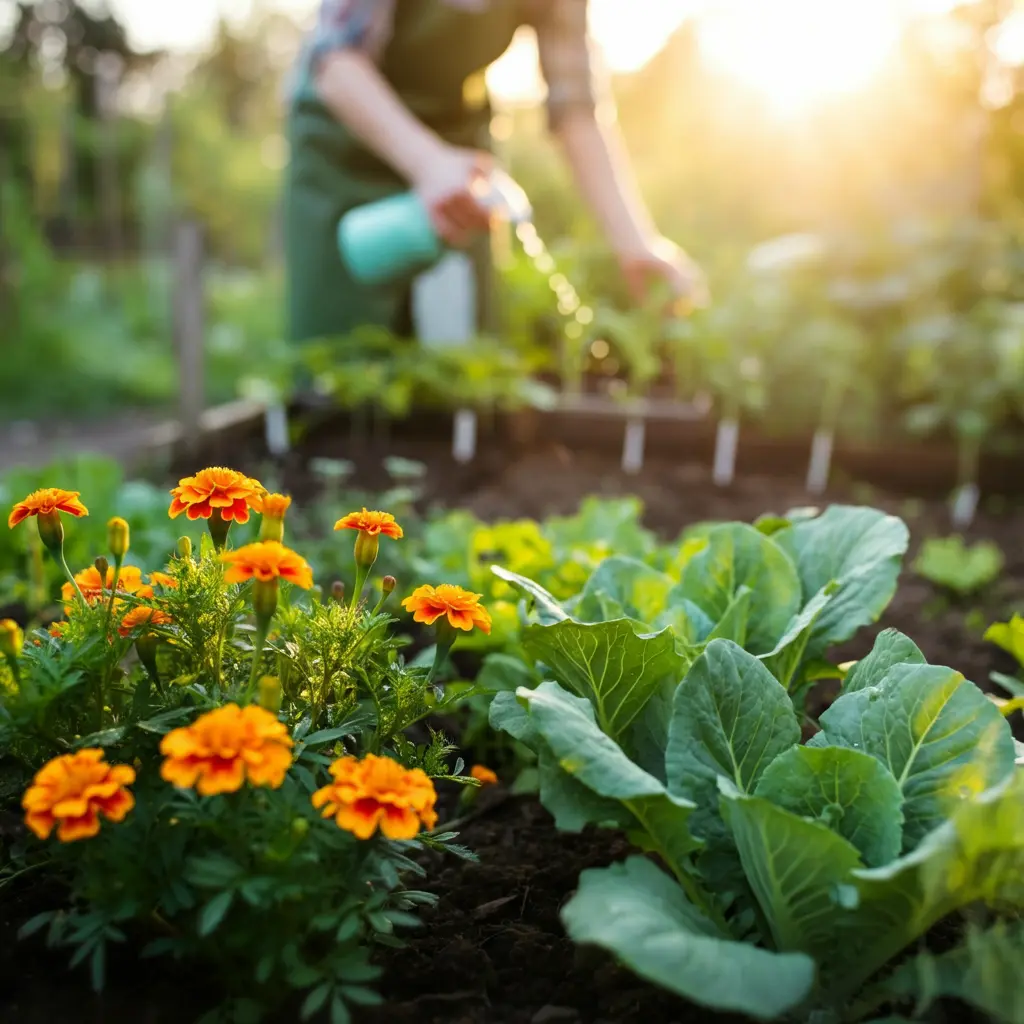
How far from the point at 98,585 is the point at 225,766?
1.45ft

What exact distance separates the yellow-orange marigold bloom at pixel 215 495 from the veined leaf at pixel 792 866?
60cm

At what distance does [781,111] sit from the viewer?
6387 millimetres

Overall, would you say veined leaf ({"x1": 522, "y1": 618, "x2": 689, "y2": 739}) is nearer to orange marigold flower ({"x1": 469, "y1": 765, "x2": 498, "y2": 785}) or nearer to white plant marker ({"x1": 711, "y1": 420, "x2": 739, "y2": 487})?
orange marigold flower ({"x1": 469, "y1": 765, "x2": 498, "y2": 785})

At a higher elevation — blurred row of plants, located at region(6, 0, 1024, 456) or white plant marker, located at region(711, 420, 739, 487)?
blurred row of plants, located at region(6, 0, 1024, 456)

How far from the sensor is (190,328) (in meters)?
3.53

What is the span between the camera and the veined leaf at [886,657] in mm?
1221


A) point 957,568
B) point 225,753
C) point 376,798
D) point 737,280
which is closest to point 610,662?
point 376,798

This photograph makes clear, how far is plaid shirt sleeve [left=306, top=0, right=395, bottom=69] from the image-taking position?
2.79 meters

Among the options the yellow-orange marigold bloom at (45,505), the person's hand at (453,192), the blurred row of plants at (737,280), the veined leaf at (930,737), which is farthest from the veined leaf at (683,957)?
the blurred row of plants at (737,280)

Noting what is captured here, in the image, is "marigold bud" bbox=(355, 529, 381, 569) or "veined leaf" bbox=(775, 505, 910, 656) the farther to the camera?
"veined leaf" bbox=(775, 505, 910, 656)

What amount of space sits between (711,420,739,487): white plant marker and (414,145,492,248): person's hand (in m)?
1.32

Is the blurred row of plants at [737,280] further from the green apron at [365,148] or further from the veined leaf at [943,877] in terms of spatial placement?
the veined leaf at [943,877]

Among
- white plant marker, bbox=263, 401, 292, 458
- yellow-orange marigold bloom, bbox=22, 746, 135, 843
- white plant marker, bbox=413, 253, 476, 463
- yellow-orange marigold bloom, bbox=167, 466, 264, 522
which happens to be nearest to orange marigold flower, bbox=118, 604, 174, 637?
yellow-orange marigold bloom, bbox=167, 466, 264, 522

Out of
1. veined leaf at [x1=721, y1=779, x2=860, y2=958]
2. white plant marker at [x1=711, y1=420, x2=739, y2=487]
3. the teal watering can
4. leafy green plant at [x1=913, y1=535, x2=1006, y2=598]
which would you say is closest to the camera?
veined leaf at [x1=721, y1=779, x2=860, y2=958]
